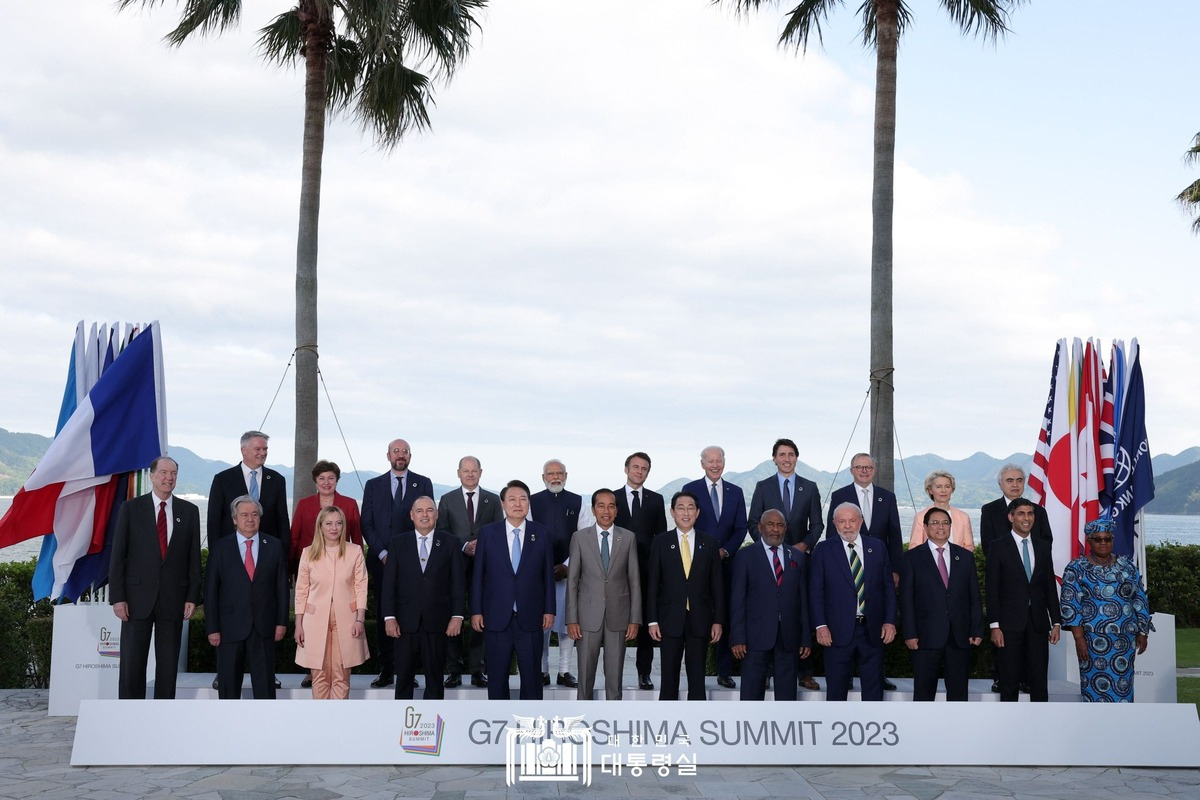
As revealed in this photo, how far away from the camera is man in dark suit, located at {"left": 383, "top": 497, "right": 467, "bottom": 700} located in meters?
7.37

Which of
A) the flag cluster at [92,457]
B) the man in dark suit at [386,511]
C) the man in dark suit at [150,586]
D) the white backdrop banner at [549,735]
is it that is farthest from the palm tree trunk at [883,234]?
the flag cluster at [92,457]

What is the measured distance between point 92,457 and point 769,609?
228 inches

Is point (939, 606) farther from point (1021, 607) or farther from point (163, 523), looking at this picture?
point (163, 523)

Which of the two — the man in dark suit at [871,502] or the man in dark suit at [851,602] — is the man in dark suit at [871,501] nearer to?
the man in dark suit at [871,502]

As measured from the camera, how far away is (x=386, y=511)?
815 cm

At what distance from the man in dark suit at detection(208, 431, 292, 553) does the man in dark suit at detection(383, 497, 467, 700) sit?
3.75 ft

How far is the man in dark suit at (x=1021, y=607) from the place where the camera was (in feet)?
24.9

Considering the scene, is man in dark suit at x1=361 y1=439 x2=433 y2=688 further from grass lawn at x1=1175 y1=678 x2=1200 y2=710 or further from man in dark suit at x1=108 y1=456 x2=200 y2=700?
grass lawn at x1=1175 y1=678 x2=1200 y2=710

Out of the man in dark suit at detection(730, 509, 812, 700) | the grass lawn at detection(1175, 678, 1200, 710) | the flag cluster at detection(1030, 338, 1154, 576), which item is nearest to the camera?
the man in dark suit at detection(730, 509, 812, 700)

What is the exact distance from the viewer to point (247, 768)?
6340 mm

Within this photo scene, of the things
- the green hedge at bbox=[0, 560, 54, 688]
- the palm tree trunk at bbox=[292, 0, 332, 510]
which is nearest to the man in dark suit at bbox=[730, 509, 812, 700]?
the palm tree trunk at bbox=[292, 0, 332, 510]

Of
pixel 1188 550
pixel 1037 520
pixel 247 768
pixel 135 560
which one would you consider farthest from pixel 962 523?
pixel 1188 550

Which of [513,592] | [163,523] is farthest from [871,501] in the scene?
[163,523]

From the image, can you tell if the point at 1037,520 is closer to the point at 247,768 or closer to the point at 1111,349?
the point at 1111,349
